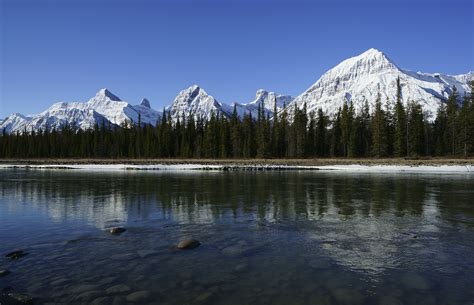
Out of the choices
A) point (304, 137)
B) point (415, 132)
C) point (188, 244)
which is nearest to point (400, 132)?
point (415, 132)

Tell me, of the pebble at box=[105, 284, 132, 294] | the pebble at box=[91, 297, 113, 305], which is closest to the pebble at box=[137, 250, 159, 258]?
the pebble at box=[105, 284, 132, 294]

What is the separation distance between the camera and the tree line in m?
86.9

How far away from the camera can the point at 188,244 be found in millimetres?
11359

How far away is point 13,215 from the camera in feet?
56.3

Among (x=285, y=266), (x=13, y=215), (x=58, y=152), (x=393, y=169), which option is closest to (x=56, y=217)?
(x=13, y=215)

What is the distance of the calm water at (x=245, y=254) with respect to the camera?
7.74 m

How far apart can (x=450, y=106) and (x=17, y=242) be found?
102521mm

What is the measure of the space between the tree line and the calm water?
7251 cm

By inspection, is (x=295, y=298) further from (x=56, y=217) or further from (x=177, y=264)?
(x=56, y=217)

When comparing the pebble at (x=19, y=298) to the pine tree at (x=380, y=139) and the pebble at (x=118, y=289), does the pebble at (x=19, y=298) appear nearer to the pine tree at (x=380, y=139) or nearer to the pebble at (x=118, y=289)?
the pebble at (x=118, y=289)

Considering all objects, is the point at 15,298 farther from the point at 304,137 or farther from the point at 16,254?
the point at 304,137

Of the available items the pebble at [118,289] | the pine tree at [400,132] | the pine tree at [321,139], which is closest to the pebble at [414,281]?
the pebble at [118,289]

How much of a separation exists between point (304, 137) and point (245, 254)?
92999 millimetres

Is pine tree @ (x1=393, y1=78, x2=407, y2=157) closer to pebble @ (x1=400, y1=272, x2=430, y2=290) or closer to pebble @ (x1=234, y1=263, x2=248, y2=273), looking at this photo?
pebble @ (x1=400, y1=272, x2=430, y2=290)
